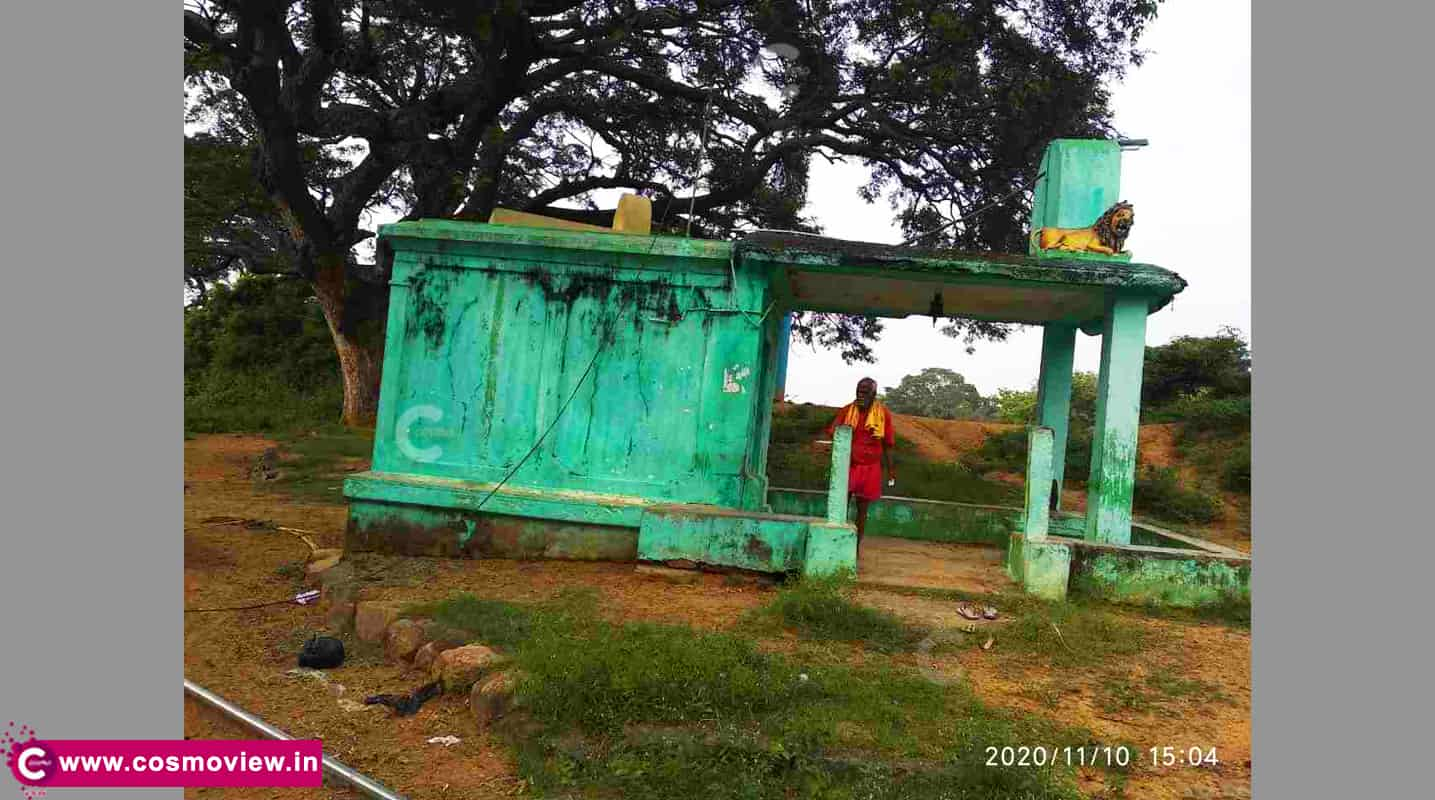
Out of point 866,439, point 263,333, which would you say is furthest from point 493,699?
point 263,333

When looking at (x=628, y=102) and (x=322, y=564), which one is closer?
(x=322, y=564)

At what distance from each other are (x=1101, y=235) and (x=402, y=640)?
5.83 meters

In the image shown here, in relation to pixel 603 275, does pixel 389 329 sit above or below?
below

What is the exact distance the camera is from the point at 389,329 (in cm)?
700

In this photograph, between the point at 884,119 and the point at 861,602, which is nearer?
the point at 861,602

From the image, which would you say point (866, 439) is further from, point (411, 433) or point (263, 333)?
point (263, 333)

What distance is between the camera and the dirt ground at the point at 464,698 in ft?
12.0

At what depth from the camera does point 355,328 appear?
13242 millimetres

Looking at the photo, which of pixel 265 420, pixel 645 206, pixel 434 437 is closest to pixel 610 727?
pixel 434 437

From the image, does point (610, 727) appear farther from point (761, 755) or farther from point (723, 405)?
point (723, 405)

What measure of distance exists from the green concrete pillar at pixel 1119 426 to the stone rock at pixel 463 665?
4.46m

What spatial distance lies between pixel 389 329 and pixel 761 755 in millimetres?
5029
